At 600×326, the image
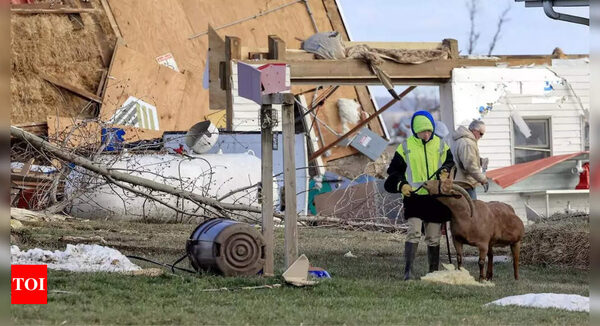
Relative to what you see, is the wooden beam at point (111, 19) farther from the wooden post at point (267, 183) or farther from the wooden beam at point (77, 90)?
the wooden post at point (267, 183)

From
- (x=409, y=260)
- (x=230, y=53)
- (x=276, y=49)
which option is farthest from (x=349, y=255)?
(x=230, y=53)

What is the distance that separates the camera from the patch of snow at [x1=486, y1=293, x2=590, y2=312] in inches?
359

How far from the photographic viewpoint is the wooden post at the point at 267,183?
10.3 metres

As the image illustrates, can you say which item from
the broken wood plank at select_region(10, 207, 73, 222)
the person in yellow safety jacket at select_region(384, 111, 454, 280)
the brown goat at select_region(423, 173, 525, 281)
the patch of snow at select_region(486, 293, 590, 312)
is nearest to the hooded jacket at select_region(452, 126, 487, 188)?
the brown goat at select_region(423, 173, 525, 281)

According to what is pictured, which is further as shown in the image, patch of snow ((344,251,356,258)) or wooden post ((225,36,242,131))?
wooden post ((225,36,242,131))

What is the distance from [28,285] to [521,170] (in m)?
13.2

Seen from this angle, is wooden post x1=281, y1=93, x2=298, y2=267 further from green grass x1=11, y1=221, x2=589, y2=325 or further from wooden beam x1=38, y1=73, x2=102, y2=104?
wooden beam x1=38, y1=73, x2=102, y2=104

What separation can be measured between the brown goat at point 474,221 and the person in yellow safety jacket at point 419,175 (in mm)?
186

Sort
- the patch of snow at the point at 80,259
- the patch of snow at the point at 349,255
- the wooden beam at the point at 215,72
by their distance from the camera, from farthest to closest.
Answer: the wooden beam at the point at 215,72 → the patch of snow at the point at 349,255 → the patch of snow at the point at 80,259

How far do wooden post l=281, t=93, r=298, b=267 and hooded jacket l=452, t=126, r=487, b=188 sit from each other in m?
3.59

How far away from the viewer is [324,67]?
18922mm

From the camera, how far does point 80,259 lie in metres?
10.5

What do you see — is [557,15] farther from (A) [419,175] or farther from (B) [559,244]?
(B) [559,244]

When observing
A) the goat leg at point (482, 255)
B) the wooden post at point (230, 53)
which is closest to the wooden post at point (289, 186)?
the goat leg at point (482, 255)
